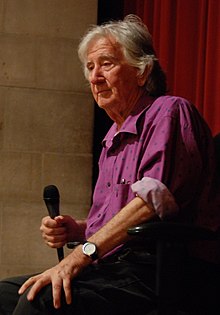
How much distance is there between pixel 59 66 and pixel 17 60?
7.6 inches

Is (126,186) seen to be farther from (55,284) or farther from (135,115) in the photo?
(55,284)

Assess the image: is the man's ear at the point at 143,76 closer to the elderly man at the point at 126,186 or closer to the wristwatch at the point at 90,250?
the elderly man at the point at 126,186

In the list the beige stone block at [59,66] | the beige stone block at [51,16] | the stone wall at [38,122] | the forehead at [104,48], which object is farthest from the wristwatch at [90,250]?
the beige stone block at [51,16]

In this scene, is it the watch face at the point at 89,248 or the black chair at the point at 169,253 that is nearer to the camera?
the black chair at the point at 169,253

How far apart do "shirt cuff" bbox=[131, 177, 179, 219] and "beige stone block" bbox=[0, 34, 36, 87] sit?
163 centimetres

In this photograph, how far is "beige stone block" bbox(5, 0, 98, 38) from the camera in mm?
3152

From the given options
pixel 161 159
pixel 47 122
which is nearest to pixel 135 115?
pixel 161 159

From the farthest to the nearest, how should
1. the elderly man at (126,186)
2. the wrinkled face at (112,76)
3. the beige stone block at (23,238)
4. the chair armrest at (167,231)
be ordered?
1. the beige stone block at (23,238)
2. the wrinkled face at (112,76)
3. the elderly man at (126,186)
4. the chair armrest at (167,231)

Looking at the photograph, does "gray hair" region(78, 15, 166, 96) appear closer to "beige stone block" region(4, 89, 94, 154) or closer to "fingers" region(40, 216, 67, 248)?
"fingers" region(40, 216, 67, 248)

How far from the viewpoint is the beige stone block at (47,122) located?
3129mm

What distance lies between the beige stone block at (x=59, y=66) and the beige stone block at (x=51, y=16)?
5 centimetres

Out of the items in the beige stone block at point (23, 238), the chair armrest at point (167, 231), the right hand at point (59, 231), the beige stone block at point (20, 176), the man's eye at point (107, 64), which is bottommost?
the beige stone block at point (23, 238)

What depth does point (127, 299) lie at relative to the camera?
1591 mm

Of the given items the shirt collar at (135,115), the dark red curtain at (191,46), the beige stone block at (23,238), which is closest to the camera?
the shirt collar at (135,115)
